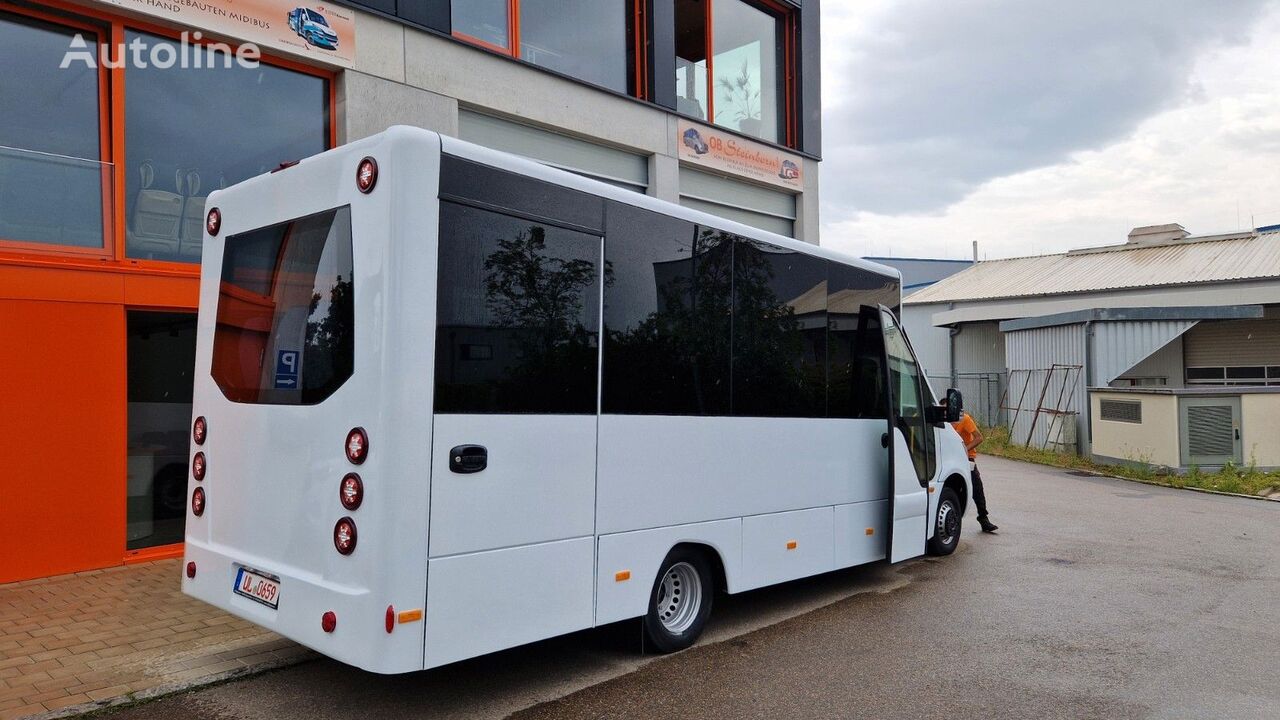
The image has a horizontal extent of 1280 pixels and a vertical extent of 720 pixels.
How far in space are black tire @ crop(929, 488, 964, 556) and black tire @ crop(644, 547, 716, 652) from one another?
12.3 ft

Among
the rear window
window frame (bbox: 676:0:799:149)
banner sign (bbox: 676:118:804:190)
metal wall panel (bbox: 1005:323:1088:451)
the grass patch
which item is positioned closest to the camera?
the rear window

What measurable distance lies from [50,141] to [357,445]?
17.7 feet

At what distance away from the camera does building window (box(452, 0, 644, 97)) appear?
1105cm

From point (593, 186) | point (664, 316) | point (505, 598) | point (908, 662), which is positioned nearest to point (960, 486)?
point (908, 662)

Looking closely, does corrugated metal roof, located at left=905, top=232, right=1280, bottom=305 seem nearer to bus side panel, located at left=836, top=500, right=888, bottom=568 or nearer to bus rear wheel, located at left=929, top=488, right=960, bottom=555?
bus rear wheel, located at left=929, top=488, right=960, bottom=555

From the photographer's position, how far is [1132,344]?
68.5ft

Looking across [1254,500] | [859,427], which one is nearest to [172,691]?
[859,427]

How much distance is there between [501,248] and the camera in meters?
4.69

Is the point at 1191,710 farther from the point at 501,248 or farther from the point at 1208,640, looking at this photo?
the point at 501,248

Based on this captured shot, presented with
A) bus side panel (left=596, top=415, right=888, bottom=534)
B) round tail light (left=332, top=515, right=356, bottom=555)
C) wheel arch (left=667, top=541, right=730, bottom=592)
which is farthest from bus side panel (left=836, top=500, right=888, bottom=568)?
round tail light (left=332, top=515, right=356, bottom=555)

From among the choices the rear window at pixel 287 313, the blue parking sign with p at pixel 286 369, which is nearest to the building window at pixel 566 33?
the rear window at pixel 287 313

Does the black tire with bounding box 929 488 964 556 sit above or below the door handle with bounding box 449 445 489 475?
below

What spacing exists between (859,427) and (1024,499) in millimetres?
8006

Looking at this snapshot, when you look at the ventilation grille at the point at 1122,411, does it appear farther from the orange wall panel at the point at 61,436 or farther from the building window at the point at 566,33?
the orange wall panel at the point at 61,436
